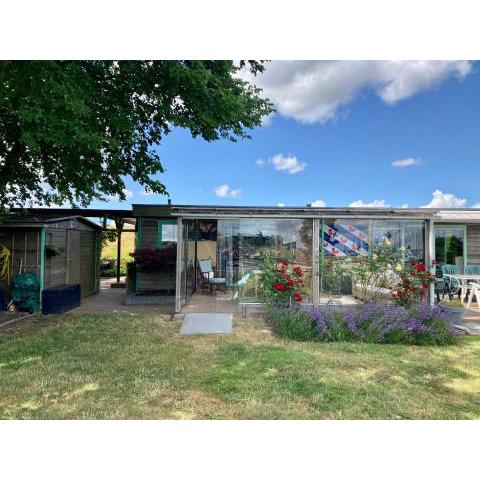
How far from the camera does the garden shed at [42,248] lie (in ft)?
29.3

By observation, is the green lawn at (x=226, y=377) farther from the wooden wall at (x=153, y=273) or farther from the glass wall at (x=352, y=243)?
the wooden wall at (x=153, y=273)

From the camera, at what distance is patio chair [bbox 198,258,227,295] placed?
1012 cm

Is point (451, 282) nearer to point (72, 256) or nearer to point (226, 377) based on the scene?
point (226, 377)

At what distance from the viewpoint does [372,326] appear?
19.9ft

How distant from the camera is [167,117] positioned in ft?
24.0

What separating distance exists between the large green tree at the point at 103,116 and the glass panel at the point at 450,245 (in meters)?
7.44

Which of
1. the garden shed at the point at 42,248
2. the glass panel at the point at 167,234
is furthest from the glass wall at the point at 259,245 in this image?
the garden shed at the point at 42,248

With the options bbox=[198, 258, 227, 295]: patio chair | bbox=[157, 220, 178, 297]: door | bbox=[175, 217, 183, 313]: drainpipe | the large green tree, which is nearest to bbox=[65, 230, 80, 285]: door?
the large green tree

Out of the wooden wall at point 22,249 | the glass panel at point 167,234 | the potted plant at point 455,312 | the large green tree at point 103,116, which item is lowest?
the potted plant at point 455,312

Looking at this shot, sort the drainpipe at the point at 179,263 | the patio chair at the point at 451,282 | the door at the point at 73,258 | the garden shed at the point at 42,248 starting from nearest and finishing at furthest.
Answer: the drainpipe at the point at 179,263 → the garden shed at the point at 42,248 → the patio chair at the point at 451,282 → the door at the point at 73,258

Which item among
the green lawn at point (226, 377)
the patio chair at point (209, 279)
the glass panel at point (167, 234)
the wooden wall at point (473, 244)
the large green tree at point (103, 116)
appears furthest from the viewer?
the wooden wall at point (473, 244)

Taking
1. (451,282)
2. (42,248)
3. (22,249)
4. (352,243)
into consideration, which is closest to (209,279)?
(352,243)

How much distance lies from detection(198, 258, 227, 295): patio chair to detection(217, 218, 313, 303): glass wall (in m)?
1.19

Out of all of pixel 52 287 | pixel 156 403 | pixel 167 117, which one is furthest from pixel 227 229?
pixel 156 403
